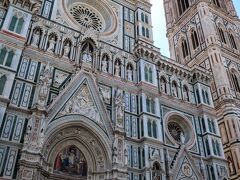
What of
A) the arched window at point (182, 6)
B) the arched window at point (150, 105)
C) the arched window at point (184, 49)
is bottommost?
the arched window at point (150, 105)

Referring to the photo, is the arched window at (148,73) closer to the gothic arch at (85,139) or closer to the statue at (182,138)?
the statue at (182,138)

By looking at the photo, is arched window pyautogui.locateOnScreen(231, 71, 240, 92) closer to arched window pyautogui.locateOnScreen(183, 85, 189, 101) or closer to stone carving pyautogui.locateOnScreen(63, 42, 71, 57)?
arched window pyautogui.locateOnScreen(183, 85, 189, 101)

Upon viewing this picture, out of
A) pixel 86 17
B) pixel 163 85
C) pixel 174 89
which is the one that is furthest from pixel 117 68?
pixel 86 17

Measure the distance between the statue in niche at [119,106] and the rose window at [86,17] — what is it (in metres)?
5.46

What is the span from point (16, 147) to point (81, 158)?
3.38 m

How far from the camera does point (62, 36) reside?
56.5 feet

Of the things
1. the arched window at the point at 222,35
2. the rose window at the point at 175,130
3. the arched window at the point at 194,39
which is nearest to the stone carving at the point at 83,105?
the rose window at the point at 175,130

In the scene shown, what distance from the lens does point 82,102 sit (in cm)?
1546

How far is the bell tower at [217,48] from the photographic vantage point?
23.0 metres

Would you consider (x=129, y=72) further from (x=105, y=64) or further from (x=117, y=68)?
(x=105, y=64)

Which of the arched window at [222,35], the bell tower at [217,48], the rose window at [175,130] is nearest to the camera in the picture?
the rose window at [175,130]

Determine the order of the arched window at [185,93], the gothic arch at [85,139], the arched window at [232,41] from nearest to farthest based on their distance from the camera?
the gothic arch at [85,139] < the arched window at [185,93] < the arched window at [232,41]

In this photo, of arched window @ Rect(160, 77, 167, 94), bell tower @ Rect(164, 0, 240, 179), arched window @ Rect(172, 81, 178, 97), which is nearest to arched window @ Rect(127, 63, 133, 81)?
arched window @ Rect(160, 77, 167, 94)

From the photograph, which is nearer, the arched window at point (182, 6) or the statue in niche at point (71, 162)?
the statue in niche at point (71, 162)
